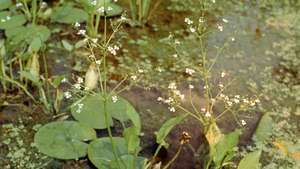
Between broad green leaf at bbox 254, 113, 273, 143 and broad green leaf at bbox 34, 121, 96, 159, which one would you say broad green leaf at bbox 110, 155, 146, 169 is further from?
broad green leaf at bbox 254, 113, 273, 143

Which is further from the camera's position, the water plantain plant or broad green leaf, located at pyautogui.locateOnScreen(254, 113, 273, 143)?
broad green leaf, located at pyautogui.locateOnScreen(254, 113, 273, 143)

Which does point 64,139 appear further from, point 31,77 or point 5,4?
point 5,4

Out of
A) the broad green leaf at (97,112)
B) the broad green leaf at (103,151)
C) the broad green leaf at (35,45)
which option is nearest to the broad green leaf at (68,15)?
the broad green leaf at (35,45)

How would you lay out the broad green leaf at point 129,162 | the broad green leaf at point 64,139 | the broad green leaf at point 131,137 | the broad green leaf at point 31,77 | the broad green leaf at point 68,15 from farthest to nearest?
1. the broad green leaf at point 68,15
2. the broad green leaf at point 31,77
3. the broad green leaf at point 64,139
4. the broad green leaf at point 129,162
5. the broad green leaf at point 131,137

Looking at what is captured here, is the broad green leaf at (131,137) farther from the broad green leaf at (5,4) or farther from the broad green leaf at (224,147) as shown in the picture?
the broad green leaf at (5,4)

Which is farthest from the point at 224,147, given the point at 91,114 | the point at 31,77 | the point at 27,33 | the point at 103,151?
the point at 27,33

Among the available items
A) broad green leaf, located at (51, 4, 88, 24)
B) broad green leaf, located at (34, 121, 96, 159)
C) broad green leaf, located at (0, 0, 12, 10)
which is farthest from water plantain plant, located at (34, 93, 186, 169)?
broad green leaf, located at (0, 0, 12, 10)

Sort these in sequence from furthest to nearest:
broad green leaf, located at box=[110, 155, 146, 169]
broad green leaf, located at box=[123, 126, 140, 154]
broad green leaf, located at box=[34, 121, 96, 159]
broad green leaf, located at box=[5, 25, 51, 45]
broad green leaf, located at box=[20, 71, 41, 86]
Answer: broad green leaf, located at box=[5, 25, 51, 45], broad green leaf, located at box=[20, 71, 41, 86], broad green leaf, located at box=[34, 121, 96, 159], broad green leaf, located at box=[110, 155, 146, 169], broad green leaf, located at box=[123, 126, 140, 154]
